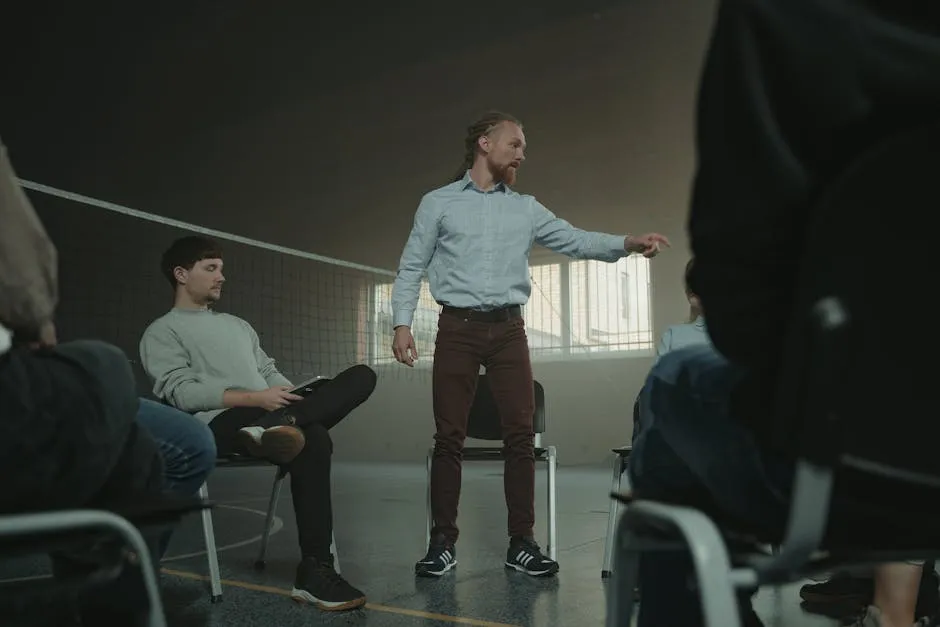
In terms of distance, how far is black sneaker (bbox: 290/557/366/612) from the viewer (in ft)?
6.44

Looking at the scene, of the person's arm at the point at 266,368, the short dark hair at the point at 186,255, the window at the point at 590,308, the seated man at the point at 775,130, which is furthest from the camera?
the window at the point at 590,308

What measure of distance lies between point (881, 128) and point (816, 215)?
0.08 metres

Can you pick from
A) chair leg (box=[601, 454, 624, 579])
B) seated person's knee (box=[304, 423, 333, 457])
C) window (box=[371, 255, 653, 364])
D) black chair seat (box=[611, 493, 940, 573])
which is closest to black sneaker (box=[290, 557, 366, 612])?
seated person's knee (box=[304, 423, 333, 457])

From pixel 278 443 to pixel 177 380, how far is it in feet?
1.52

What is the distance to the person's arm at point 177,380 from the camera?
87.0 inches

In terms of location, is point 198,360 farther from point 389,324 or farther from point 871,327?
point 389,324

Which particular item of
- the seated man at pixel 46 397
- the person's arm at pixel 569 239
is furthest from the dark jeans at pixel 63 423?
the person's arm at pixel 569 239

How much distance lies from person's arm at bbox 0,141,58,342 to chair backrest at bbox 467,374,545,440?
223 cm

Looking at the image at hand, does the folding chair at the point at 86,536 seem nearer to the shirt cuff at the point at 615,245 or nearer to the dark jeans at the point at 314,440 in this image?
the dark jeans at the point at 314,440

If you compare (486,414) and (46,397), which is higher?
(46,397)

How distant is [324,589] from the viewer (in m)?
1.98

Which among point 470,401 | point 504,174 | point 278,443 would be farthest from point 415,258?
point 278,443

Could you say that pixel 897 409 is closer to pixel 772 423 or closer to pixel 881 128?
pixel 772 423

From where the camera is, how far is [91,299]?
854cm
